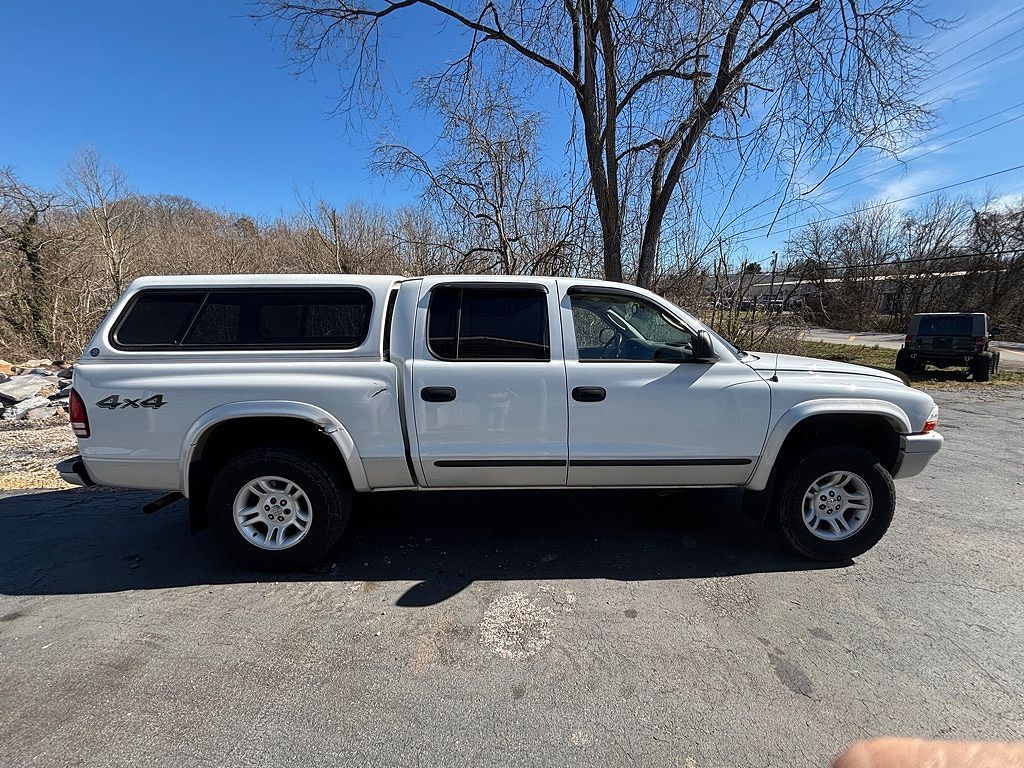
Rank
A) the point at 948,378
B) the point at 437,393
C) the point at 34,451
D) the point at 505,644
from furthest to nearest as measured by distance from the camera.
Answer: the point at 948,378
the point at 34,451
the point at 437,393
the point at 505,644

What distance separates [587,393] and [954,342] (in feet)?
46.2

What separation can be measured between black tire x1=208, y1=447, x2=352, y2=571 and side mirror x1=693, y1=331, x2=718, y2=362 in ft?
8.56

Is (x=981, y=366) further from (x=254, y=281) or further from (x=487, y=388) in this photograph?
(x=254, y=281)

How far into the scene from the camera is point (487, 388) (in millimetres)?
2973

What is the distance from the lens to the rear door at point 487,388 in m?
2.98

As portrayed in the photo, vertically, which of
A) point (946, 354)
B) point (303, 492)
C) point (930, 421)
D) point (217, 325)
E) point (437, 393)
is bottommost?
point (946, 354)

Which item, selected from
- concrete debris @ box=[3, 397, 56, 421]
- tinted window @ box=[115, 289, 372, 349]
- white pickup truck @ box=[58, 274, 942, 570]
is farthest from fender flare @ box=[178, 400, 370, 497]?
concrete debris @ box=[3, 397, 56, 421]

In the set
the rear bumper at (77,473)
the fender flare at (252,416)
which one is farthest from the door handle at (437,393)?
the rear bumper at (77,473)

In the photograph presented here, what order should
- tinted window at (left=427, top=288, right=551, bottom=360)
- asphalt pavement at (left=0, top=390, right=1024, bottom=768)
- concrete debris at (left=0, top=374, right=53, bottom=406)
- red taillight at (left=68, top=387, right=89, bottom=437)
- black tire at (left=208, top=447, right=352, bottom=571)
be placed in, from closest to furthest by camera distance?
asphalt pavement at (left=0, top=390, right=1024, bottom=768)
red taillight at (left=68, top=387, right=89, bottom=437)
black tire at (left=208, top=447, right=352, bottom=571)
tinted window at (left=427, top=288, right=551, bottom=360)
concrete debris at (left=0, top=374, right=53, bottom=406)

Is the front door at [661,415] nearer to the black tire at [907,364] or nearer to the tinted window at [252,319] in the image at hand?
the tinted window at [252,319]

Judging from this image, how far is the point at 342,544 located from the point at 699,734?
2.61 meters

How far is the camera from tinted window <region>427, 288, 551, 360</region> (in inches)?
121

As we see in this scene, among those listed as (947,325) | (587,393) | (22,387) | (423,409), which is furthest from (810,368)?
(947,325)

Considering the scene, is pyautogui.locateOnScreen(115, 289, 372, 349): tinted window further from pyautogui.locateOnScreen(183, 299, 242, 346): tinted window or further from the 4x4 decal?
the 4x4 decal
